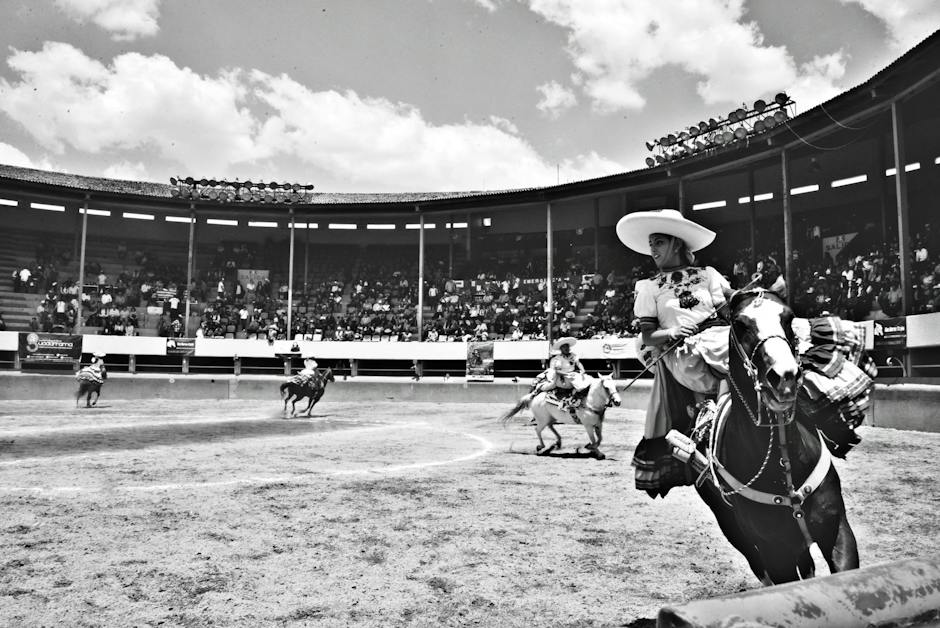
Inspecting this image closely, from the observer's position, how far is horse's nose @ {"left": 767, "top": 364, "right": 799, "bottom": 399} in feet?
9.02

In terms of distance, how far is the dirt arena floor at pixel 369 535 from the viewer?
4.11 m

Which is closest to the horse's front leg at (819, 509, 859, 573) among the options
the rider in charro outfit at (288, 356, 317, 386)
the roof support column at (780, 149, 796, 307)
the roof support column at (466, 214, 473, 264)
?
the rider in charro outfit at (288, 356, 317, 386)

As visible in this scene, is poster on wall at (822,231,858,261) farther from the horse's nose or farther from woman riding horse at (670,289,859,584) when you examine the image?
the horse's nose

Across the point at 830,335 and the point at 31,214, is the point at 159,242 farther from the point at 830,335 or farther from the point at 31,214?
the point at 830,335

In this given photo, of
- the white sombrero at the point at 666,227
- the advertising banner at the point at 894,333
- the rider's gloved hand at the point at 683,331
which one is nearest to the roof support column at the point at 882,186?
the advertising banner at the point at 894,333

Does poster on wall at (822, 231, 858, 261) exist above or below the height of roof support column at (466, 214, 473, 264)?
below

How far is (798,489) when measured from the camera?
309cm

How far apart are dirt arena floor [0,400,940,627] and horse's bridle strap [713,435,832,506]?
116cm

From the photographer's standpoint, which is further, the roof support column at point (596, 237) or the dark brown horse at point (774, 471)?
the roof support column at point (596, 237)

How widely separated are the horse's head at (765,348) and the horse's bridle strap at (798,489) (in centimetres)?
36

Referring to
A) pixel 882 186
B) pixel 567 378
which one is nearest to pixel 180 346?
pixel 567 378

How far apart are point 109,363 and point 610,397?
27.2 meters

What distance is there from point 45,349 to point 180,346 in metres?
5.32

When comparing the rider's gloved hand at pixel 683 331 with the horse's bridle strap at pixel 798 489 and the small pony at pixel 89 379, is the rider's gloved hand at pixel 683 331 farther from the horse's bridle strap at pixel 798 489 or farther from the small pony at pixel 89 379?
the small pony at pixel 89 379
